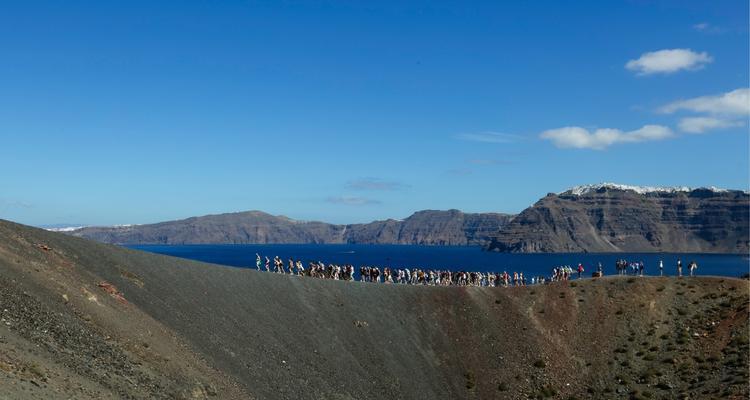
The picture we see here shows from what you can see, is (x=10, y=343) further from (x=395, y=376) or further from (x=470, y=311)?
(x=470, y=311)

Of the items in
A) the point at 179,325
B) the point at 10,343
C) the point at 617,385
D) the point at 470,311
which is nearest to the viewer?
the point at 10,343

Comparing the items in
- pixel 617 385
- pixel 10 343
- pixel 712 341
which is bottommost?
pixel 617 385

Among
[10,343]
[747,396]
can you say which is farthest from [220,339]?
[747,396]

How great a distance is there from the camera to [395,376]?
46.9 m

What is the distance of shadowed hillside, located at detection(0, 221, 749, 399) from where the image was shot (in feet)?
106

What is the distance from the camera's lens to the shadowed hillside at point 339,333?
3222 centimetres

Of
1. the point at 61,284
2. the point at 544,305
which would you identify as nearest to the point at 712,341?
the point at 544,305

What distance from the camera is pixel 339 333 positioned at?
165 feet

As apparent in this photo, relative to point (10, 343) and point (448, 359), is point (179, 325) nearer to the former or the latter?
point (10, 343)

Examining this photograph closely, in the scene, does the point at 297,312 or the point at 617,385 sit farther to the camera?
the point at 297,312

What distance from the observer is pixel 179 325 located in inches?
1626

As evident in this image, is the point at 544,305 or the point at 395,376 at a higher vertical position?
the point at 544,305

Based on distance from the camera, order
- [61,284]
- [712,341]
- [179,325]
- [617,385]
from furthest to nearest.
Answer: [712,341] < [617,385] < [179,325] < [61,284]

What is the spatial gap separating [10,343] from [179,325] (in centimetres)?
1545
